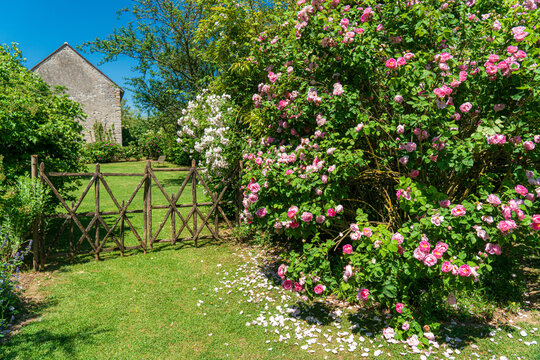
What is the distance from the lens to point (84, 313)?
438 centimetres

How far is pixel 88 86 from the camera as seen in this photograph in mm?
25016

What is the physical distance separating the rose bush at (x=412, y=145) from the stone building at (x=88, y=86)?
2367cm

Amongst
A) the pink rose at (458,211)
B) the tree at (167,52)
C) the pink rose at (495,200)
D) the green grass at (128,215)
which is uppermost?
the tree at (167,52)

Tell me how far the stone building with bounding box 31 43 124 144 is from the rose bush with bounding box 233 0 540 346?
77.7 ft

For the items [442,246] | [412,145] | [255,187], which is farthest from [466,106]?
[255,187]

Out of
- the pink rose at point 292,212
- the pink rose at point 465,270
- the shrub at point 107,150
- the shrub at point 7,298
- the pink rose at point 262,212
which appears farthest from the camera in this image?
the shrub at point 107,150

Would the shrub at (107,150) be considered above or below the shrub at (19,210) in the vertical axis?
above

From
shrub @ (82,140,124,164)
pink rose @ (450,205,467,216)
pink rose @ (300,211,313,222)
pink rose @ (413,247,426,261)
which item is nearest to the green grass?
pink rose @ (300,211,313,222)

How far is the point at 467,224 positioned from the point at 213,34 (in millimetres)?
8406

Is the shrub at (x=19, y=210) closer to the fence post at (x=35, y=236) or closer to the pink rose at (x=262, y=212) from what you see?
the fence post at (x=35, y=236)

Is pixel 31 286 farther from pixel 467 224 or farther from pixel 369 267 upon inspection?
pixel 467 224

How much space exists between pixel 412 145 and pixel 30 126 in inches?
Result: 271

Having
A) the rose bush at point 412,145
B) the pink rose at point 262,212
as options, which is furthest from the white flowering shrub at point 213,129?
the pink rose at point 262,212

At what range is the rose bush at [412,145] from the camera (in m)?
3.19
